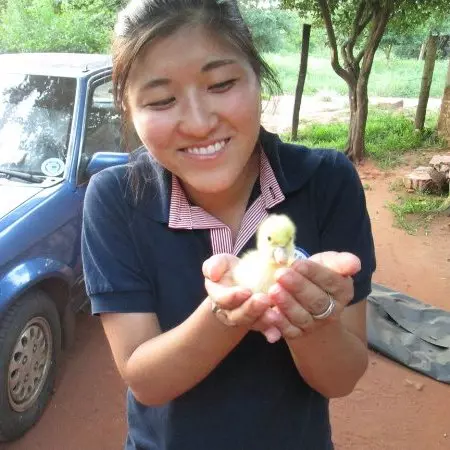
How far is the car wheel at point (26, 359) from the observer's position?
2.70 metres

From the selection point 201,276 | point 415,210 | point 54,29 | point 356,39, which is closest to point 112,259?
point 201,276

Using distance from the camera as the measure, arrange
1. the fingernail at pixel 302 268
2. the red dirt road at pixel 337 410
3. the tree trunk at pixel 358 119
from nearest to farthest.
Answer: the fingernail at pixel 302 268
the red dirt road at pixel 337 410
the tree trunk at pixel 358 119

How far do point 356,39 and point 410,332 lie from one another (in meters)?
6.69

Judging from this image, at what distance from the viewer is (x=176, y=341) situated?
1.12 meters

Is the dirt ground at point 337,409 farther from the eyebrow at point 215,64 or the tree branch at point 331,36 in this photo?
the tree branch at point 331,36

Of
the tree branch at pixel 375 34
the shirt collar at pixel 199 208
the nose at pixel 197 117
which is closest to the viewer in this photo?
the nose at pixel 197 117

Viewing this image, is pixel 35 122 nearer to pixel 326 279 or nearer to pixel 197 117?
pixel 197 117

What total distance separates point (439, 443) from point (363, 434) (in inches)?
17.9

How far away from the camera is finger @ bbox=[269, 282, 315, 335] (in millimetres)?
917

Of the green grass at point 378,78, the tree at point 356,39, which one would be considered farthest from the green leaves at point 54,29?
the green grass at point 378,78

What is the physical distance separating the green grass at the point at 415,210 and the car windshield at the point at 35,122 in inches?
171

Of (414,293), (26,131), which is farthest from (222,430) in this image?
(414,293)

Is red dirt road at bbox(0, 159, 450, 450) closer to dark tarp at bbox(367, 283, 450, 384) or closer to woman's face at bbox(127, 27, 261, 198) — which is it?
dark tarp at bbox(367, 283, 450, 384)

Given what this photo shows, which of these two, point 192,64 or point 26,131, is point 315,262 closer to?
point 192,64
